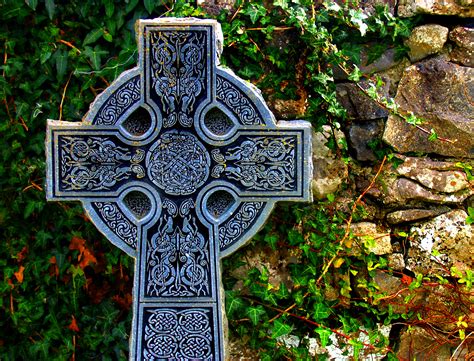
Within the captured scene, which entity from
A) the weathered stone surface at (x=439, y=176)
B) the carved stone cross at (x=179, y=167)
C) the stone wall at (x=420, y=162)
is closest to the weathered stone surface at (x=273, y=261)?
the stone wall at (x=420, y=162)

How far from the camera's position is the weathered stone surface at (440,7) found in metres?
3.65

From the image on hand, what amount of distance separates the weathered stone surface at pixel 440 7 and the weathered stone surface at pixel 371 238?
0.93 meters

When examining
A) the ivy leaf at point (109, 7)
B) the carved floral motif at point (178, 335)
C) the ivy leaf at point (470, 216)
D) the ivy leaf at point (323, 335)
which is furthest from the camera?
the ivy leaf at point (109, 7)

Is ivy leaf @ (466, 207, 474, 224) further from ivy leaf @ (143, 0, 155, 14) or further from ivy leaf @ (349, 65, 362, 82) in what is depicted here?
ivy leaf @ (143, 0, 155, 14)

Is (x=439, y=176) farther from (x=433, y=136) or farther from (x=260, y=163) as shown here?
(x=260, y=163)

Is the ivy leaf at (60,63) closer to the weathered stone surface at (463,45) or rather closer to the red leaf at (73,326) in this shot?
the red leaf at (73,326)

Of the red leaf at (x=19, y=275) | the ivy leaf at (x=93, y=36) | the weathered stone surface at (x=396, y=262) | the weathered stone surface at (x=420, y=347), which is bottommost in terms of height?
the weathered stone surface at (x=420, y=347)

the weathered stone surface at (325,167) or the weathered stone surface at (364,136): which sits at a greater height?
the weathered stone surface at (364,136)

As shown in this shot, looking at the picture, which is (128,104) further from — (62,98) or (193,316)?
(62,98)

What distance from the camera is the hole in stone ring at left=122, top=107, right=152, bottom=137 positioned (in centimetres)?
294

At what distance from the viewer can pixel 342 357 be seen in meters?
3.74

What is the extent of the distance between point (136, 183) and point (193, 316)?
0.48 metres

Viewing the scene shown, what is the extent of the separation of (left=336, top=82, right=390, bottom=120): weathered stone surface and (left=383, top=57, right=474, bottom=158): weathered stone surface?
0.20ft

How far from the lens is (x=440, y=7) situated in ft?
12.0
